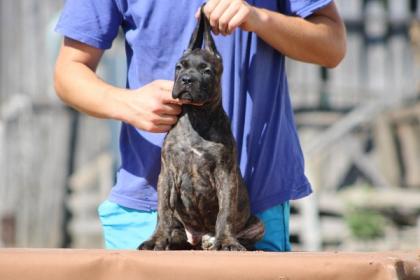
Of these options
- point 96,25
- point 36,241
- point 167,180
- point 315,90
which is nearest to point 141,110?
point 167,180

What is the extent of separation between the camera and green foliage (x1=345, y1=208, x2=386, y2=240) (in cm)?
1162

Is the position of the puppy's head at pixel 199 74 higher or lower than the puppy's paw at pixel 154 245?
higher

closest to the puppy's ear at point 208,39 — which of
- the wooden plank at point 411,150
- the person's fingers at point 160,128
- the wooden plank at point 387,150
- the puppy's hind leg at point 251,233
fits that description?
the person's fingers at point 160,128

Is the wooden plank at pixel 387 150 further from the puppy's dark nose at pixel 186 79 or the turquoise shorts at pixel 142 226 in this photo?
the puppy's dark nose at pixel 186 79

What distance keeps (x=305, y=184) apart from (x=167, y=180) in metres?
0.60

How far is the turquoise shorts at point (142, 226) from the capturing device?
3227 millimetres

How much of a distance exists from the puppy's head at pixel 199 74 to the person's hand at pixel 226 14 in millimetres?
30

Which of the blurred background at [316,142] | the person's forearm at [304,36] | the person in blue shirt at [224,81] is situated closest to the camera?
the person's forearm at [304,36]

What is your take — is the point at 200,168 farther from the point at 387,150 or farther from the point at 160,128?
the point at 387,150

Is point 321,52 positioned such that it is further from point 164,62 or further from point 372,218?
point 372,218

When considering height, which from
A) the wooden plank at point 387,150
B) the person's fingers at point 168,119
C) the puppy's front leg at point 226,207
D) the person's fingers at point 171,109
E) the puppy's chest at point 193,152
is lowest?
the wooden plank at point 387,150

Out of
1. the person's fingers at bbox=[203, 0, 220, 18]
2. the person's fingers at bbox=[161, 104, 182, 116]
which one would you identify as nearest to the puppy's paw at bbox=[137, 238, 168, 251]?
the person's fingers at bbox=[161, 104, 182, 116]

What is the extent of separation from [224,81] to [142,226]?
0.51 m

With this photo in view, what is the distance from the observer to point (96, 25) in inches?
130
